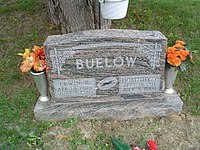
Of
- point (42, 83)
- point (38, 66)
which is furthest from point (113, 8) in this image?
point (42, 83)

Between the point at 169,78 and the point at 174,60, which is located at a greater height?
the point at 174,60

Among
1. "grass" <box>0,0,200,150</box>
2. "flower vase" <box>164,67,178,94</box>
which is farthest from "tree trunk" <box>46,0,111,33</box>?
"flower vase" <box>164,67,178,94</box>

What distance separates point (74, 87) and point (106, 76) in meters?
0.35

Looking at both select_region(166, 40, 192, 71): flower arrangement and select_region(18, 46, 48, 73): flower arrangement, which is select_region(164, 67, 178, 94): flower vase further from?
select_region(18, 46, 48, 73): flower arrangement

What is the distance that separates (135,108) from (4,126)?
1.38m

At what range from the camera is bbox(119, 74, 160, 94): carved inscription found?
319cm

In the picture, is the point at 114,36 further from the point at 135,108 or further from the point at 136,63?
the point at 135,108

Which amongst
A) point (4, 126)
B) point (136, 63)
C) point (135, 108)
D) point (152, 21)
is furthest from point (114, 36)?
point (152, 21)

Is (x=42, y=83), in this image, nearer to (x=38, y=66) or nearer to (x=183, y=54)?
(x=38, y=66)

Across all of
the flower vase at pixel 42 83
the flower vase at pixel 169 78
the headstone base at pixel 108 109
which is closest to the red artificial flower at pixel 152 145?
the headstone base at pixel 108 109

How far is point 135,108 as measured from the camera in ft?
10.7

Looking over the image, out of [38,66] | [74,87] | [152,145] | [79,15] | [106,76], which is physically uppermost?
[79,15]

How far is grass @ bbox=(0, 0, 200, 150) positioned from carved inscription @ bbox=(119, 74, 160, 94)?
422 mm

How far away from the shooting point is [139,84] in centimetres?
321
